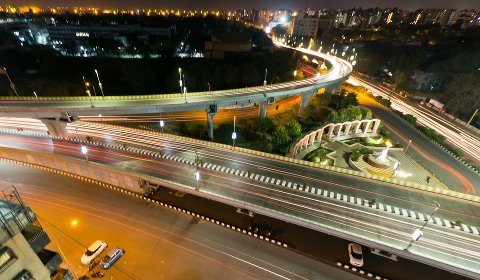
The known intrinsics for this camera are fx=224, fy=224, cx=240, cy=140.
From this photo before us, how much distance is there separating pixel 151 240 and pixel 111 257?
488 cm

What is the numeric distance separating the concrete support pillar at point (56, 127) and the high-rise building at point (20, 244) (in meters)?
34.4

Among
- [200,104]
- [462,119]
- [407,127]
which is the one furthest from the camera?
[462,119]

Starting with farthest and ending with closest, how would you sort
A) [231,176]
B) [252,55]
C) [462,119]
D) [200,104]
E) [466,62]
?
1. [252,55]
2. [466,62]
3. [462,119]
4. [200,104]
5. [231,176]

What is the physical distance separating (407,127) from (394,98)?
26.8 m

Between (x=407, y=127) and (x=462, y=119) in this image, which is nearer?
(x=407, y=127)

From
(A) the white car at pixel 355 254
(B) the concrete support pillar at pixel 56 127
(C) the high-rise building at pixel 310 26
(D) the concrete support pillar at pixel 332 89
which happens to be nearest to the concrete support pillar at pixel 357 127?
(D) the concrete support pillar at pixel 332 89

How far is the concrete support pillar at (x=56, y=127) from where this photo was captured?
43.6 metres

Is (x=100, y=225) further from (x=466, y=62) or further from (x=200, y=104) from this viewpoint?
(x=466, y=62)

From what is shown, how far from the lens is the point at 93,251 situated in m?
28.0

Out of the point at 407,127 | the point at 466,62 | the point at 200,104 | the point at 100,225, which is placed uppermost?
the point at 466,62

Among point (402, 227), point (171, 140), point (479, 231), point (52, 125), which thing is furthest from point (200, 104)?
point (479, 231)

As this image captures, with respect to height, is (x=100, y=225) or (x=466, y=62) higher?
(x=466, y=62)

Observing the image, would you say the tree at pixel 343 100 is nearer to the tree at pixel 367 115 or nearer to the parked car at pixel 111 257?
Result: the tree at pixel 367 115

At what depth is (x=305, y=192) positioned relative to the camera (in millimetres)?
32156
